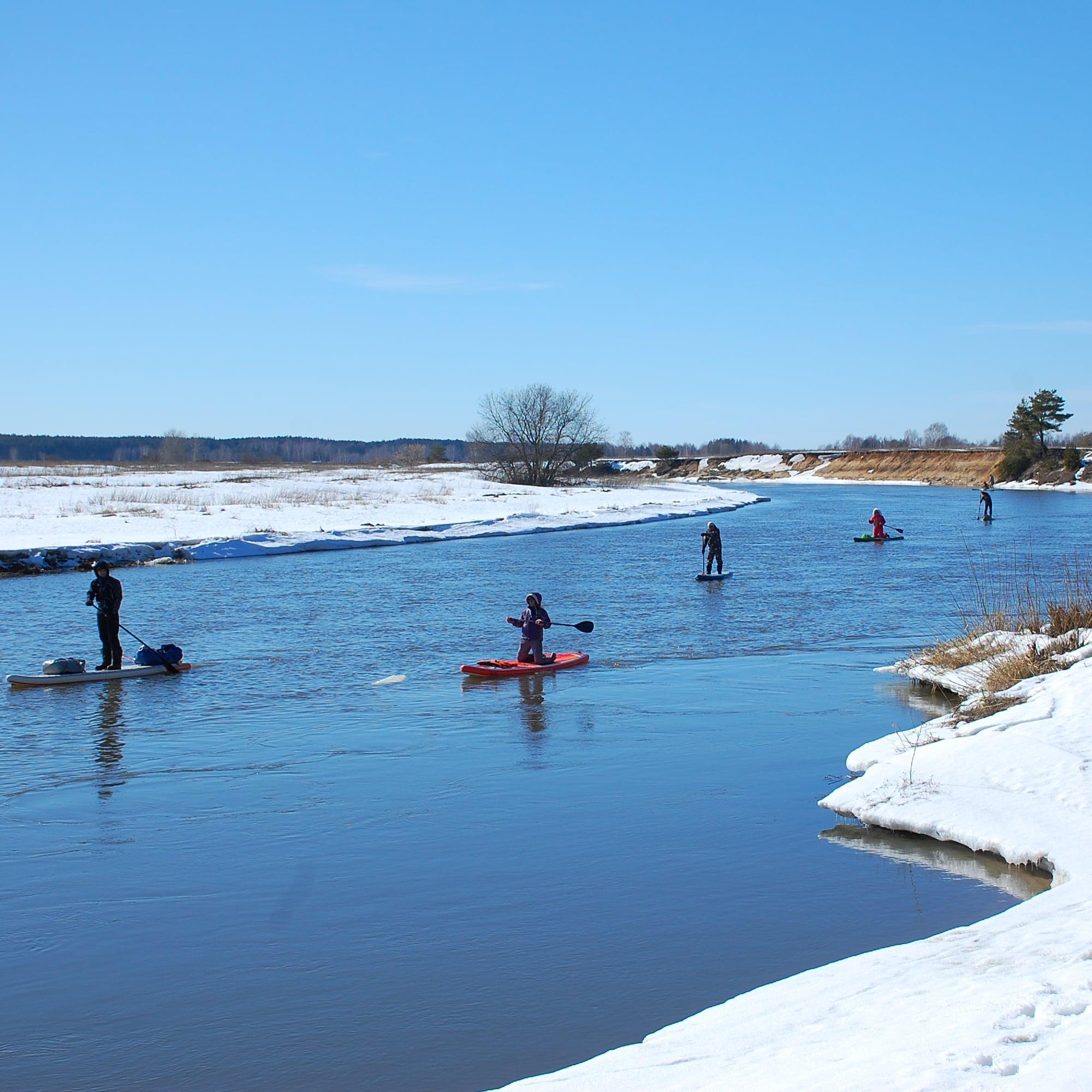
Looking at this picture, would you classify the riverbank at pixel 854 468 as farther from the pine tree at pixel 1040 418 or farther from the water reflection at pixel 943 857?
the water reflection at pixel 943 857

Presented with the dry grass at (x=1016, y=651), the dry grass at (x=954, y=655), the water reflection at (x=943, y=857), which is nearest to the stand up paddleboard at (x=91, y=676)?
the dry grass at (x=954, y=655)

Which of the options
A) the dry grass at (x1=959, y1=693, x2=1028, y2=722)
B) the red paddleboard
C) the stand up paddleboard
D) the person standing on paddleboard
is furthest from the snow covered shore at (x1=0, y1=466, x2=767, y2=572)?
the dry grass at (x1=959, y1=693, x2=1028, y2=722)

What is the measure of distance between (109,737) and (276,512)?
1445 inches

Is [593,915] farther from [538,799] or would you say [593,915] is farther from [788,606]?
[788,606]

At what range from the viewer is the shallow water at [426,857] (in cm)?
583

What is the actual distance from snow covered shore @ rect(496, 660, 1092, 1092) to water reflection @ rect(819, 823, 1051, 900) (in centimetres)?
9

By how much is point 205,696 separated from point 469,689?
3324 mm

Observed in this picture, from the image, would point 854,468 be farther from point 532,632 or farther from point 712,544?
point 532,632

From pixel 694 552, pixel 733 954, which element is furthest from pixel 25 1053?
pixel 694 552

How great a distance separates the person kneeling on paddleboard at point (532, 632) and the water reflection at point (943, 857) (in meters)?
7.61

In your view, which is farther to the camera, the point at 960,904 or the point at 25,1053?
the point at 960,904

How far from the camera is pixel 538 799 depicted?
980cm

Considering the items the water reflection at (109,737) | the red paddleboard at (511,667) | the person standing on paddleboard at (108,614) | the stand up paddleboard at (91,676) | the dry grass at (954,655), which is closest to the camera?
the water reflection at (109,737)

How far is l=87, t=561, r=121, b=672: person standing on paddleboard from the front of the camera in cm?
1625
